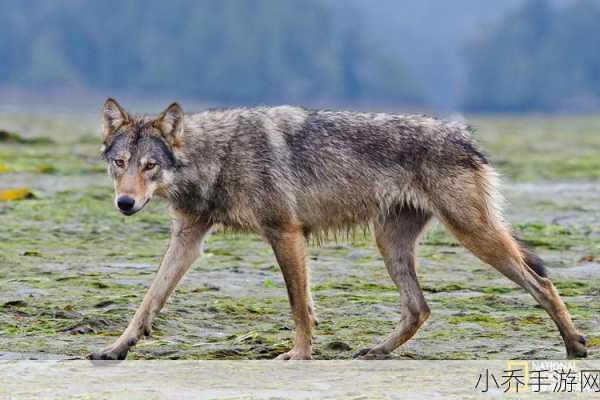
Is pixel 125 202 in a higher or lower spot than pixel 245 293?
higher

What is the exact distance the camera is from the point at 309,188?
29.0ft

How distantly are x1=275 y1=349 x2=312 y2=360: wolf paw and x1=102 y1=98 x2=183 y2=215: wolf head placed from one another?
1297 millimetres

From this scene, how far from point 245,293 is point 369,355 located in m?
2.36

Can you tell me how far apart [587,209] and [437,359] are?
403 inches

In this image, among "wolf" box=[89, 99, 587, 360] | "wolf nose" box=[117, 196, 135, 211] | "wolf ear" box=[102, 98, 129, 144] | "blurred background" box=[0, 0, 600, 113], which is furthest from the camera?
"blurred background" box=[0, 0, 600, 113]

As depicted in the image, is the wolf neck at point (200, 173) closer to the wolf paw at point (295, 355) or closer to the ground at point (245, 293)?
the ground at point (245, 293)

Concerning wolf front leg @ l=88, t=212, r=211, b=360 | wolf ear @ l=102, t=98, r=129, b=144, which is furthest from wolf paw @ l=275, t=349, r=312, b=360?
wolf ear @ l=102, t=98, r=129, b=144

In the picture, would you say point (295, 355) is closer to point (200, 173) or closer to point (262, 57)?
point (200, 173)

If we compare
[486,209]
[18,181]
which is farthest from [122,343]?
[18,181]

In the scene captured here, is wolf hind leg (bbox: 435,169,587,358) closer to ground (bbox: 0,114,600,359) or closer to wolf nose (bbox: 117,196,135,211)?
ground (bbox: 0,114,600,359)

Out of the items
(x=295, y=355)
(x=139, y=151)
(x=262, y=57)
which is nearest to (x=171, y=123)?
(x=139, y=151)

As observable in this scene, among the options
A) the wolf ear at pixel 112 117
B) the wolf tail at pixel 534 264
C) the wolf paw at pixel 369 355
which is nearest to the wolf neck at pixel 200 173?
the wolf ear at pixel 112 117

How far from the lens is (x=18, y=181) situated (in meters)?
20.3

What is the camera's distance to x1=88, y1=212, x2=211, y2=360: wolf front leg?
805 centimetres
